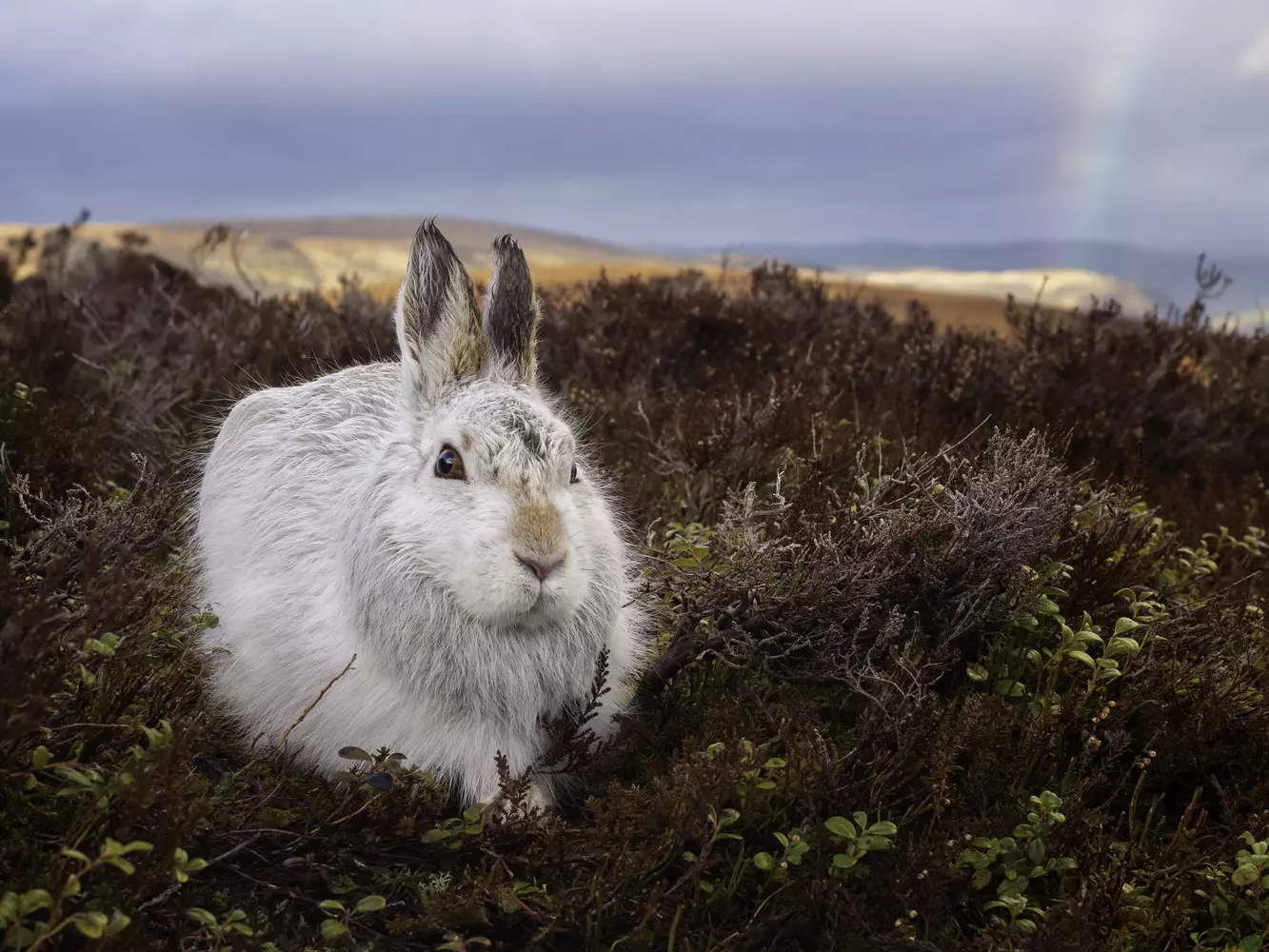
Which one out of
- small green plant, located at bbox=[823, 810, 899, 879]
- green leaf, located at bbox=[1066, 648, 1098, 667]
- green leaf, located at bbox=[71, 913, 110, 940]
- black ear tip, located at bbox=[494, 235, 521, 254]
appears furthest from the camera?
black ear tip, located at bbox=[494, 235, 521, 254]

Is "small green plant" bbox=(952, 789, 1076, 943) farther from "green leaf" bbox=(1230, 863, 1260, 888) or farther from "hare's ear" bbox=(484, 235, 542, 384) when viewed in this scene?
"hare's ear" bbox=(484, 235, 542, 384)

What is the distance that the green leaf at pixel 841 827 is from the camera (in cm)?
269

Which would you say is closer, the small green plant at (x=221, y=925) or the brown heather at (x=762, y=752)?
the small green plant at (x=221, y=925)

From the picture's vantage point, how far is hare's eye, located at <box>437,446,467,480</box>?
299 centimetres

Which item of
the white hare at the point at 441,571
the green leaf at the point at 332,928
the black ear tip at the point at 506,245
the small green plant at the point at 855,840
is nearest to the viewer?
the green leaf at the point at 332,928

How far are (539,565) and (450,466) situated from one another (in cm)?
48

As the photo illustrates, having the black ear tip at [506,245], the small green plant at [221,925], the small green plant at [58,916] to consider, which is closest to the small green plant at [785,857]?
the small green plant at [221,925]

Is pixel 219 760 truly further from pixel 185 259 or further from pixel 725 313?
pixel 185 259

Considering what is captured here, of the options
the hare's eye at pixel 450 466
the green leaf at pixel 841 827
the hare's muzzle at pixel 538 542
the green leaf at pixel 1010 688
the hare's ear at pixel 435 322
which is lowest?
the green leaf at pixel 841 827

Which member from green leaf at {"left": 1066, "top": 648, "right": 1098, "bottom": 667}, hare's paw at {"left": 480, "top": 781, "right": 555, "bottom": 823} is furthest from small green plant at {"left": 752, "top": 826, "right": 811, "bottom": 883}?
green leaf at {"left": 1066, "top": 648, "right": 1098, "bottom": 667}

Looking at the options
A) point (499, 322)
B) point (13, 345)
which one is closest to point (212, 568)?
point (499, 322)

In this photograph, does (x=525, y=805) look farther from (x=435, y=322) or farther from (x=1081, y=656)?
(x=1081, y=656)

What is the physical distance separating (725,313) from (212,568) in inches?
197

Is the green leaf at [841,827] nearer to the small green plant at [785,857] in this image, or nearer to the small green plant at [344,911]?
the small green plant at [785,857]
